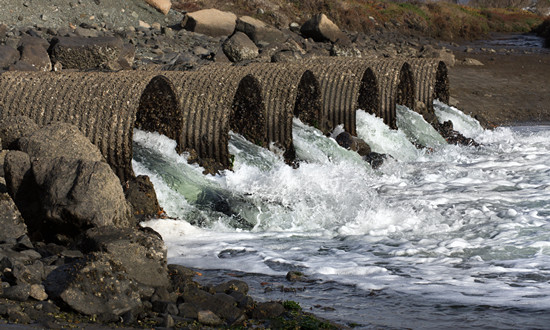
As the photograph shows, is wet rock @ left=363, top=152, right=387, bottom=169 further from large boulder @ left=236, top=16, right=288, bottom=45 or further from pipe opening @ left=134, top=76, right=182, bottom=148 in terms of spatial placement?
large boulder @ left=236, top=16, right=288, bottom=45

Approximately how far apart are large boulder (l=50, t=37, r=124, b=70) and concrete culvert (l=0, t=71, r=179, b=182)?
5.84 metres

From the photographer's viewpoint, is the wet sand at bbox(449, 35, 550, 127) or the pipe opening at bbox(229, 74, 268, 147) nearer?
the pipe opening at bbox(229, 74, 268, 147)

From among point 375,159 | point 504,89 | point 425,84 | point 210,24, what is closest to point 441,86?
point 425,84

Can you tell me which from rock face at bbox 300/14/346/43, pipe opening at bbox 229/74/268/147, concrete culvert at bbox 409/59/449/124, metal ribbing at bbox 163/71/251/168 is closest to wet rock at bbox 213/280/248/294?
metal ribbing at bbox 163/71/251/168

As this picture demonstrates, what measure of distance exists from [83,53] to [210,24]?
33.0 ft

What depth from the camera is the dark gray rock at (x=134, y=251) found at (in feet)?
19.8

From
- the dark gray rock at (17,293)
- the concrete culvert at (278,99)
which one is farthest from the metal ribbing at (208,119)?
the dark gray rock at (17,293)

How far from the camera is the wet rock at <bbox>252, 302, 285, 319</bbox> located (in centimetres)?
560

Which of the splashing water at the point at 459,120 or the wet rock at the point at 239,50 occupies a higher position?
the wet rock at the point at 239,50

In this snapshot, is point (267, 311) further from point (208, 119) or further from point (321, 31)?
point (321, 31)

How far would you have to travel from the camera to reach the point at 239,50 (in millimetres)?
20484

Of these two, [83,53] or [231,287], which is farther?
[83,53]

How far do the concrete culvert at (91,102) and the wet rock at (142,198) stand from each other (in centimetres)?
51

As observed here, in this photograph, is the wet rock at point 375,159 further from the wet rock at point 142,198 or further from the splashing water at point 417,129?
the wet rock at point 142,198
